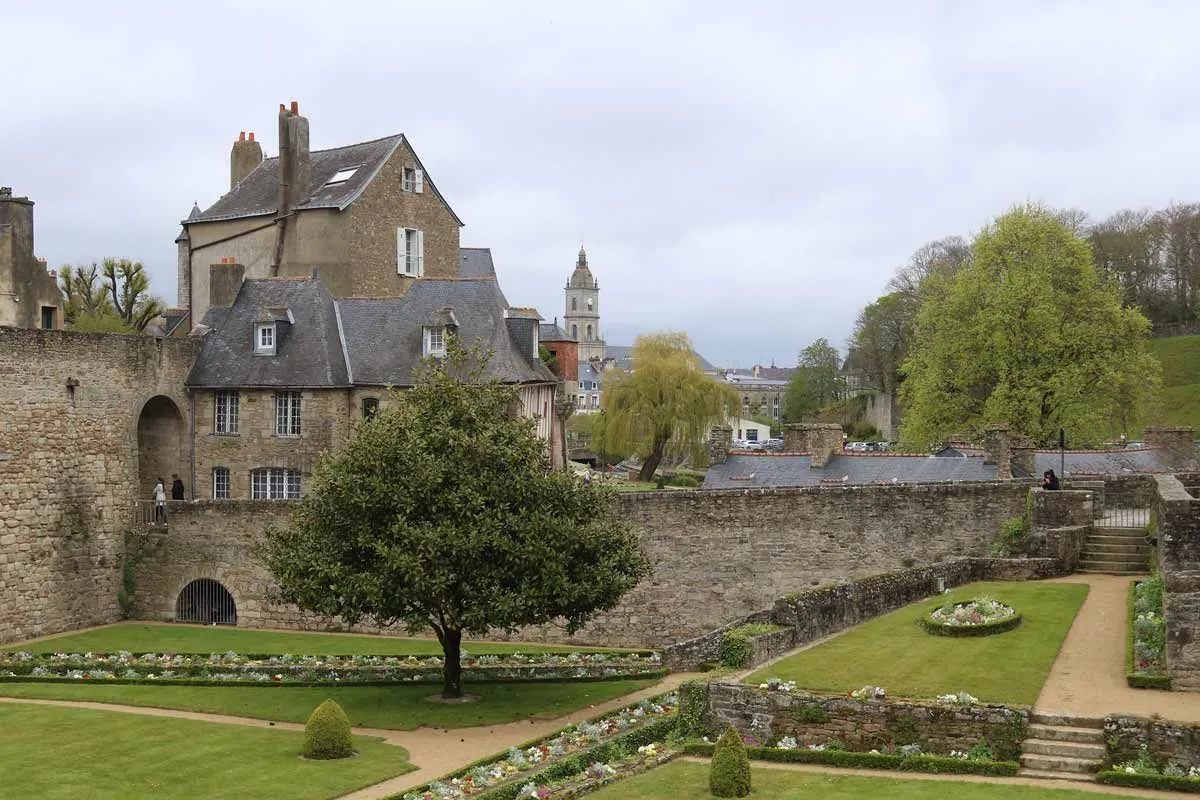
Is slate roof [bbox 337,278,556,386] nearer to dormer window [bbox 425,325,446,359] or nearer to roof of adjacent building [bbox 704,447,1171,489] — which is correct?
dormer window [bbox 425,325,446,359]

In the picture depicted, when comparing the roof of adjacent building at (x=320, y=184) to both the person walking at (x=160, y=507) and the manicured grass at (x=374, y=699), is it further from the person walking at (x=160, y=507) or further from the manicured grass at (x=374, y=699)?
the manicured grass at (x=374, y=699)

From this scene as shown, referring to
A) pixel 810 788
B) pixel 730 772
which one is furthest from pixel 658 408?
pixel 730 772

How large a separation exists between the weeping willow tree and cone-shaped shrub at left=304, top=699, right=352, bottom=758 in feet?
131

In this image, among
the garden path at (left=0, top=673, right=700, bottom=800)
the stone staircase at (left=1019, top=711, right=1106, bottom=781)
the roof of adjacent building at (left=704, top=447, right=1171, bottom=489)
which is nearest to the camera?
the stone staircase at (left=1019, top=711, right=1106, bottom=781)

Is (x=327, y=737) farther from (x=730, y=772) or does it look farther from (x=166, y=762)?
(x=730, y=772)

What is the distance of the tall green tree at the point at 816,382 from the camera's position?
118875mm

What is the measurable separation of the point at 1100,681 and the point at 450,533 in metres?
11.1

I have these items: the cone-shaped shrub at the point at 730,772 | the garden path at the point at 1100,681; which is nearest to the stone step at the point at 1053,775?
the garden path at the point at 1100,681

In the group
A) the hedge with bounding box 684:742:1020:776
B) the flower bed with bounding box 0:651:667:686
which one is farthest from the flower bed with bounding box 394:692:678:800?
the flower bed with bounding box 0:651:667:686

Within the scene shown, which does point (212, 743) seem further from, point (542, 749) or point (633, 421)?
point (633, 421)

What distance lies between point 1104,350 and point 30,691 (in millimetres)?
39588

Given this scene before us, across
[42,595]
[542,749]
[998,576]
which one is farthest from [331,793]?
[42,595]

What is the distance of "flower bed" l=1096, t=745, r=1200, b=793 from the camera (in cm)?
1583

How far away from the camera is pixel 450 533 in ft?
79.0
